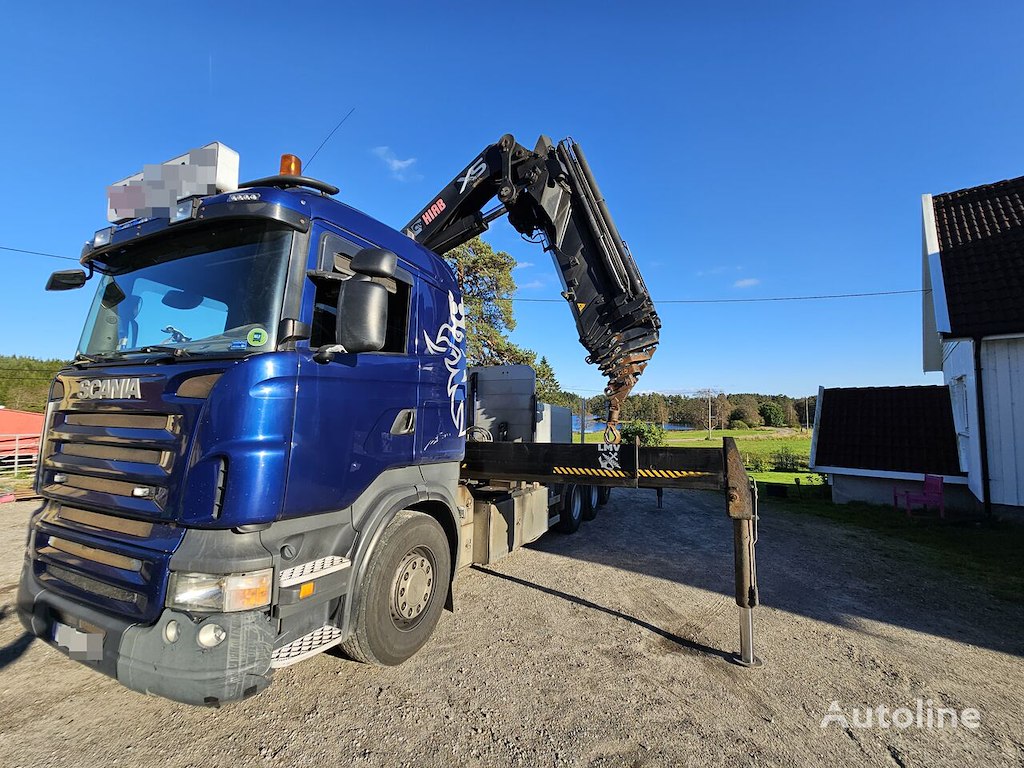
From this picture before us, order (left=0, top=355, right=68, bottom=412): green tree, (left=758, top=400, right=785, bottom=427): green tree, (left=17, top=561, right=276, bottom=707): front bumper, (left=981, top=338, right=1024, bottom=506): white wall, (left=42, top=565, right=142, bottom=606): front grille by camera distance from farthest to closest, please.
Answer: (left=758, top=400, right=785, bottom=427): green tree → (left=0, top=355, right=68, bottom=412): green tree → (left=981, top=338, right=1024, bottom=506): white wall → (left=42, top=565, right=142, bottom=606): front grille → (left=17, top=561, right=276, bottom=707): front bumper

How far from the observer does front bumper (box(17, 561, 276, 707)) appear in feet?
7.04

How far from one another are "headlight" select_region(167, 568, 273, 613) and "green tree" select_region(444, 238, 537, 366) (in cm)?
1740

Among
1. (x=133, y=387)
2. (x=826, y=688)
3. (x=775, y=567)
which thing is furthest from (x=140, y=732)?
(x=775, y=567)

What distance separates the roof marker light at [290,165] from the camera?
3375 millimetres

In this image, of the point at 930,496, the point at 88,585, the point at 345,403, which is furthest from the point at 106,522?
the point at 930,496

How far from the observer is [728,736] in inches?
107

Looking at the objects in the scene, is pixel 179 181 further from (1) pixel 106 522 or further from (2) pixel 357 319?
(1) pixel 106 522

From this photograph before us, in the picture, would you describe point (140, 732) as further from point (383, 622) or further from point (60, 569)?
point (383, 622)

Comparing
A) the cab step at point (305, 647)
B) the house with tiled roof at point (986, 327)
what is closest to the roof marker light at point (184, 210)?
the cab step at point (305, 647)

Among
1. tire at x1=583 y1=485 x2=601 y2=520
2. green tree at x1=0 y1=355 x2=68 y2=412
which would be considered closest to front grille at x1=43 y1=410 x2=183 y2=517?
tire at x1=583 y1=485 x2=601 y2=520

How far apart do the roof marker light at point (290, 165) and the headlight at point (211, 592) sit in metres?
2.70

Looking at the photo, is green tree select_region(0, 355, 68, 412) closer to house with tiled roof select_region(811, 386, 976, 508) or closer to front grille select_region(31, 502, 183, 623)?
front grille select_region(31, 502, 183, 623)

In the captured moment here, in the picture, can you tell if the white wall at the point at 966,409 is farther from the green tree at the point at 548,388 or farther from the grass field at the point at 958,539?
the green tree at the point at 548,388

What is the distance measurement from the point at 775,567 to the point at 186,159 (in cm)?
754
